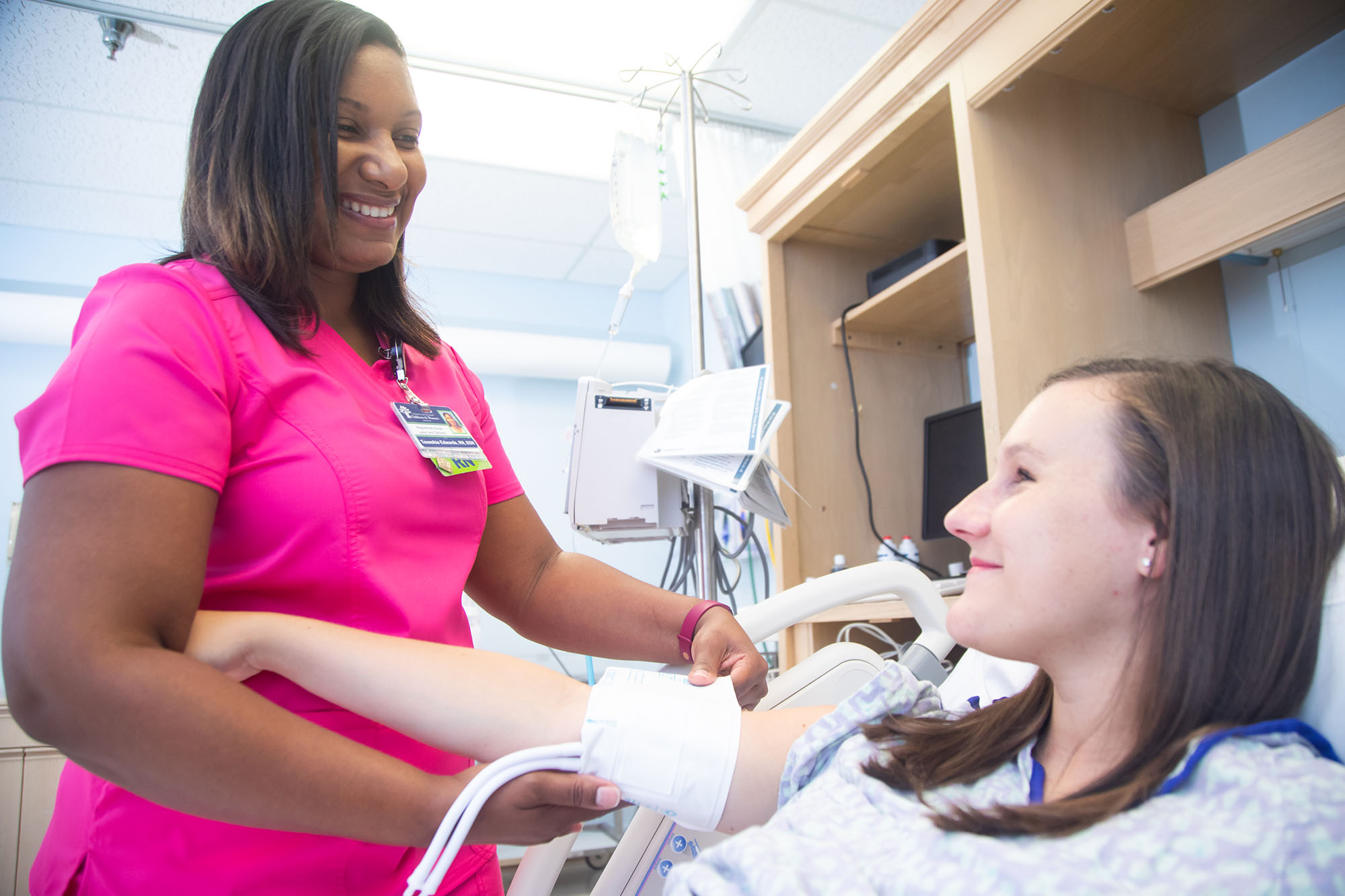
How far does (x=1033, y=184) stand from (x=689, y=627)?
1134 millimetres

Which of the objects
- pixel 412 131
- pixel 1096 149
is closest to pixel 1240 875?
pixel 412 131

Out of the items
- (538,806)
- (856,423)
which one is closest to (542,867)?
(538,806)

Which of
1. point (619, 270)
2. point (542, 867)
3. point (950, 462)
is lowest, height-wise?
point (542, 867)

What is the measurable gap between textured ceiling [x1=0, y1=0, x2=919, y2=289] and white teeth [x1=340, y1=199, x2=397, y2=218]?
1.56m

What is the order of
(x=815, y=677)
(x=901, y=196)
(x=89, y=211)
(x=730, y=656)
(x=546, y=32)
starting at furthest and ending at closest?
(x=89, y=211) → (x=546, y=32) → (x=901, y=196) → (x=815, y=677) → (x=730, y=656)

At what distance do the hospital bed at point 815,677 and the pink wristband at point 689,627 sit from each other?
0.30ft

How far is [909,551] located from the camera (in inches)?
81.5

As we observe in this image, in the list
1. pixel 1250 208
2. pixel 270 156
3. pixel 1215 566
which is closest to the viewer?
pixel 1215 566

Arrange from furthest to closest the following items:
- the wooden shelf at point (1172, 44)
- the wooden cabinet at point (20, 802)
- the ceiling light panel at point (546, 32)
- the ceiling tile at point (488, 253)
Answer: the ceiling tile at point (488, 253) → the wooden cabinet at point (20, 802) → the ceiling light panel at point (546, 32) → the wooden shelf at point (1172, 44)

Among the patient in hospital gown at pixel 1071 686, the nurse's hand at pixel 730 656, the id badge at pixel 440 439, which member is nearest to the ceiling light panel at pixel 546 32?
the id badge at pixel 440 439

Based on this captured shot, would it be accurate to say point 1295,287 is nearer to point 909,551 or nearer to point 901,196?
point 901,196

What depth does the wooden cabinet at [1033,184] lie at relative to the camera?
145 cm

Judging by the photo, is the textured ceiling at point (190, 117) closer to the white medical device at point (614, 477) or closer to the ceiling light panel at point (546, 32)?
the ceiling light panel at point (546, 32)

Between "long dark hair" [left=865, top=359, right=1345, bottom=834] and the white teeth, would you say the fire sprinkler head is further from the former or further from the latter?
"long dark hair" [left=865, top=359, right=1345, bottom=834]
